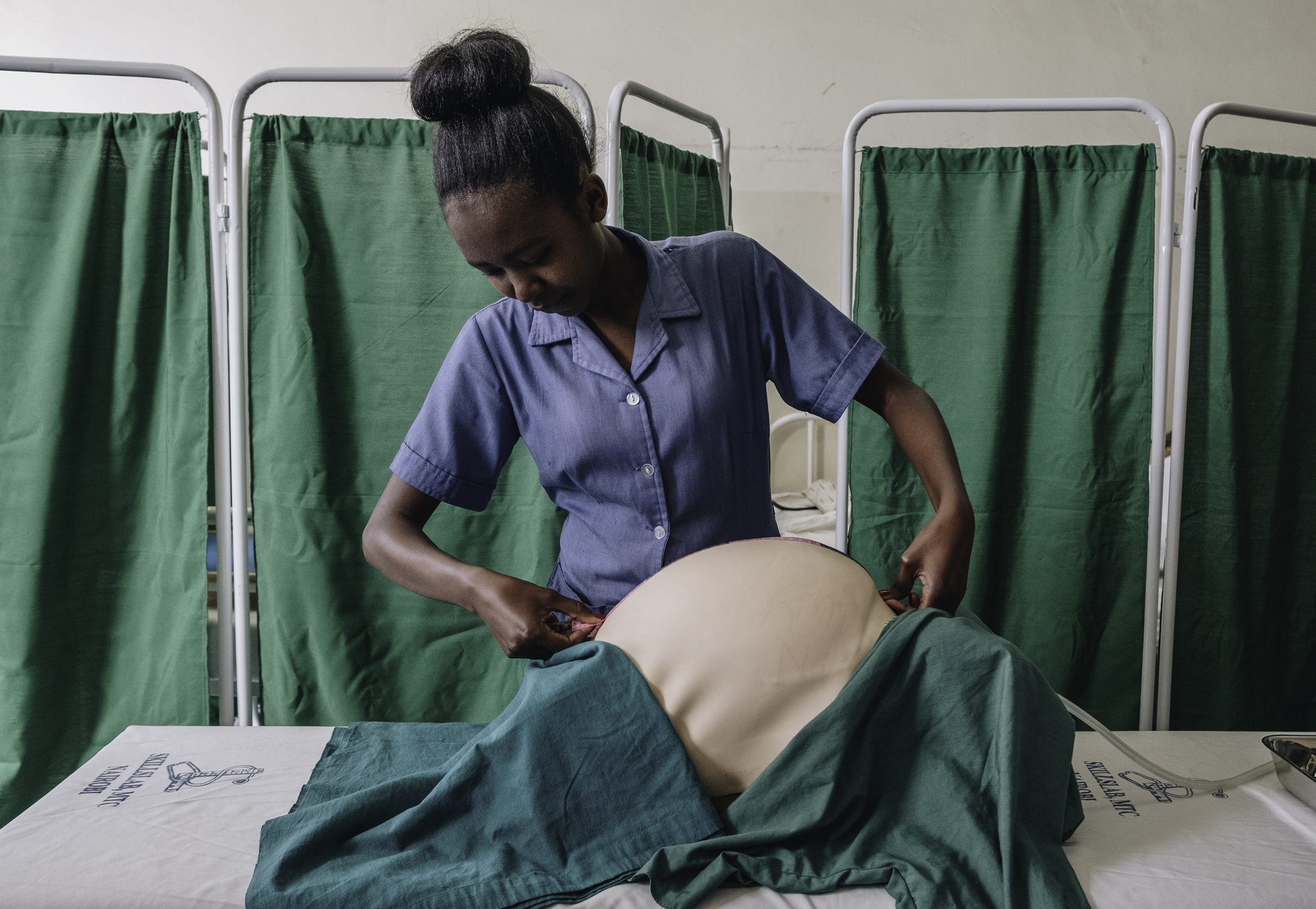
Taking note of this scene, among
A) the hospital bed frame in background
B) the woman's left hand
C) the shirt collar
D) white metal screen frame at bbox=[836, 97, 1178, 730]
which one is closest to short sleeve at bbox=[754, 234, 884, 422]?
the shirt collar

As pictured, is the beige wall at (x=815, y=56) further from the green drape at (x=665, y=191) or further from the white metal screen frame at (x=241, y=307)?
the white metal screen frame at (x=241, y=307)

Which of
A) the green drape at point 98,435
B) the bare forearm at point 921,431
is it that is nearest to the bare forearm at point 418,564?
the bare forearm at point 921,431

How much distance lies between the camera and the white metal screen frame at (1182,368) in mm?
2059

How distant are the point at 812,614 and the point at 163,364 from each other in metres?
1.60

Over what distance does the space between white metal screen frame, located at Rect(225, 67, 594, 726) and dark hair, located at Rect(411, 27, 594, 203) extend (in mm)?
791

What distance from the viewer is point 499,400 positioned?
140cm

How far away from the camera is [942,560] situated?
1195 mm

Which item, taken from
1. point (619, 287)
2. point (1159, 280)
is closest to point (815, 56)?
point (1159, 280)

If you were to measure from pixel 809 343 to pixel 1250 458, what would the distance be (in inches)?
59.6

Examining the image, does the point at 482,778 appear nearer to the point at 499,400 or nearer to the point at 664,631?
the point at 664,631

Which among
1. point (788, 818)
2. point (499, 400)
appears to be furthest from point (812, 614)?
point (499, 400)

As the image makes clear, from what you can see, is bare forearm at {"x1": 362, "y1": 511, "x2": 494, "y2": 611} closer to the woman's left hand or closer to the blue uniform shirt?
the blue uniform shirt

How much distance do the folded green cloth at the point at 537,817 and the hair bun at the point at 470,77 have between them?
68 cm

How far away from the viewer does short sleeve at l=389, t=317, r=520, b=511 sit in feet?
4.55
